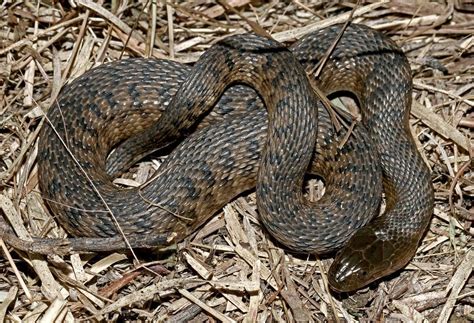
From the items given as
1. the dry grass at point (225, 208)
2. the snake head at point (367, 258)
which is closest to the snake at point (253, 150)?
the snake head at point (367, 258)

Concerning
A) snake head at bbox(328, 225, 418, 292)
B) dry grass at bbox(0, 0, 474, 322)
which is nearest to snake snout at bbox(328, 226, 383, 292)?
snake head at bbox(328, 225, 418, 292)

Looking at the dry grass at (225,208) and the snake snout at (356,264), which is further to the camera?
the dry grass at (225,208)

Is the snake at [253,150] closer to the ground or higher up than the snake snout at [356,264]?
higher up

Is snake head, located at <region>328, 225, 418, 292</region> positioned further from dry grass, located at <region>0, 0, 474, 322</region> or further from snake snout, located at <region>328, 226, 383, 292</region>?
dry grass, located at <region>0, 0, 474, 322</region>

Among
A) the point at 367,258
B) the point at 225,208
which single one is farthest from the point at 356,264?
the point at 225,208

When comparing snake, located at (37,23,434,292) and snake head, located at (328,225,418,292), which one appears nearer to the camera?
snake head, located at (328,225,418,292)

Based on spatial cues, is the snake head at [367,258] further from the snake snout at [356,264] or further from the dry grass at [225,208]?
the dry grass at [225,208]

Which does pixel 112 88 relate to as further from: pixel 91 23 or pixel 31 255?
pixel 31 255
